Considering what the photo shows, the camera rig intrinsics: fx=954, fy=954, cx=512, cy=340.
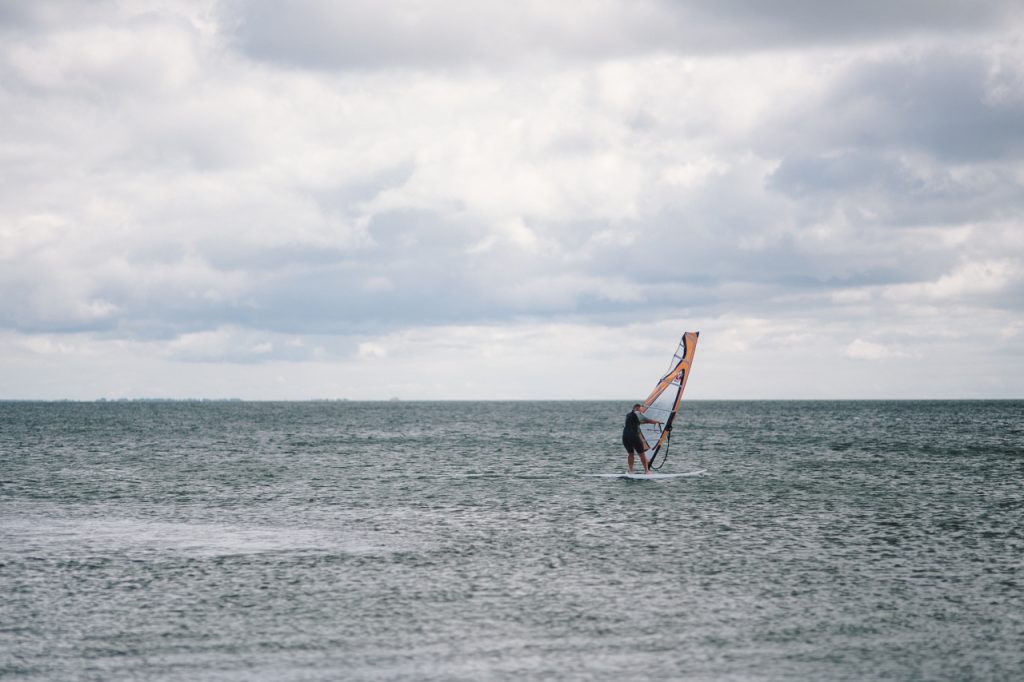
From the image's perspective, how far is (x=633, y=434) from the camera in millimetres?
40406

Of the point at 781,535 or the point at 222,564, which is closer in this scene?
the point at 222,564

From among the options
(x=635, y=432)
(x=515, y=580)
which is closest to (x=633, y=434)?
(x=635, y=432)

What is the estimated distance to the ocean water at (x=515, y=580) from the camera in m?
13.8

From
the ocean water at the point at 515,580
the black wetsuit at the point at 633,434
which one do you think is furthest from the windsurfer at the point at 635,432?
the ocean water at the point at 515,580

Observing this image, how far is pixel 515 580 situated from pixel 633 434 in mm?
21578

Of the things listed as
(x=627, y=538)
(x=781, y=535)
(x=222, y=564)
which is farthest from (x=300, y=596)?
(x=781, y=535)

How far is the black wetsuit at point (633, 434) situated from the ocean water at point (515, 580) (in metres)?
1.63

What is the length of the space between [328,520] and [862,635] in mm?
18430

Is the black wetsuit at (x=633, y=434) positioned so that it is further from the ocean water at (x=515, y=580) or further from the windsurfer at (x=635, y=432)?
the ocean water at (x=515, y=580)

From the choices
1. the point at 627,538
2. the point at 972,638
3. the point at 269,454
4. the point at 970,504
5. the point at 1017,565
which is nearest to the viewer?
the point at 972,638

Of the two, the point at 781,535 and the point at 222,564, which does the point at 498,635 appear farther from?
the point at 781,535

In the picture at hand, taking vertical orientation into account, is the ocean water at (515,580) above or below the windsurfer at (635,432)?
below

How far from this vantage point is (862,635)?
1501cm

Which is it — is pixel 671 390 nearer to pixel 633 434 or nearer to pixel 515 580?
pixel 633 434
